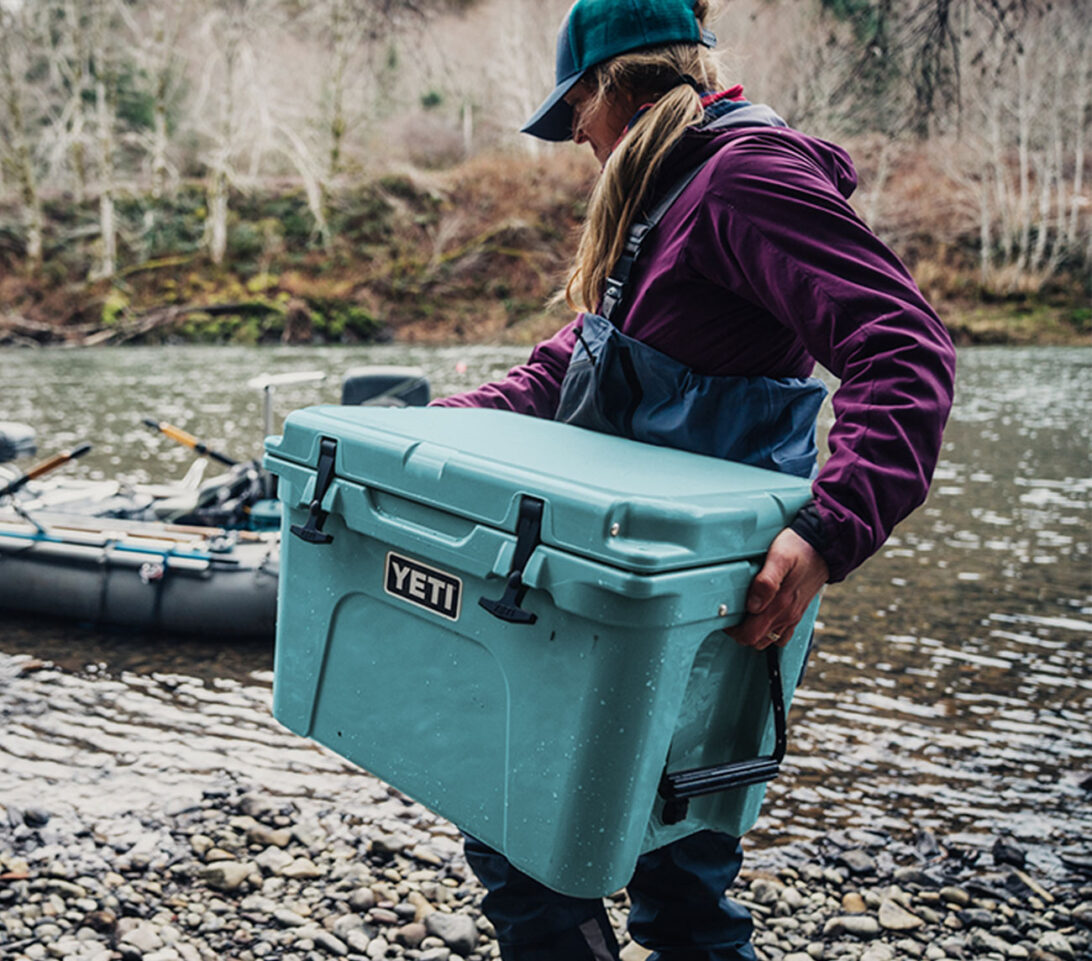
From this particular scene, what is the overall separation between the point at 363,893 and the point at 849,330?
2.45 meters

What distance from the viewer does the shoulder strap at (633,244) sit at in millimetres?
1578

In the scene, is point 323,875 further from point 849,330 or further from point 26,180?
point 26,180

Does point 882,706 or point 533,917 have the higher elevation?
point 533,917

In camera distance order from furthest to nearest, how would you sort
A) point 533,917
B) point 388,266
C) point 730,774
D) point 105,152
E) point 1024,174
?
1. point 388,266
2. point 1024,174
3. point 105,152
4. point 533,917
5. point 730,774

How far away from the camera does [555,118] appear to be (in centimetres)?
180

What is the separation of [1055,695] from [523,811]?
15.6 feet

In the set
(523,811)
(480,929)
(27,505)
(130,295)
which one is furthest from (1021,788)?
(130,295)

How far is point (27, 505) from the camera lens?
6.73 meters

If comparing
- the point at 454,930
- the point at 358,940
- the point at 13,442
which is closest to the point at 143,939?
the point at 358,940

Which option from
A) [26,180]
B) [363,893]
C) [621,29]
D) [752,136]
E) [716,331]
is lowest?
[363,893]

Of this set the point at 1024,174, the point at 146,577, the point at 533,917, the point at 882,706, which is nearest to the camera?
the point at 533,917

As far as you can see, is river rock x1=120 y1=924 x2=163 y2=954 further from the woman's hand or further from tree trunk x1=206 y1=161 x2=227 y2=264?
tree trunk x1=206 y1=161 x2=227 y2=264

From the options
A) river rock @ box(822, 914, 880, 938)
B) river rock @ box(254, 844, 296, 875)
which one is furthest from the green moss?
Answer: river rock @ box(822, 914, 880, 938)

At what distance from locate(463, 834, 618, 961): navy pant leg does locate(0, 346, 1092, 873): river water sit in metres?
2.23
